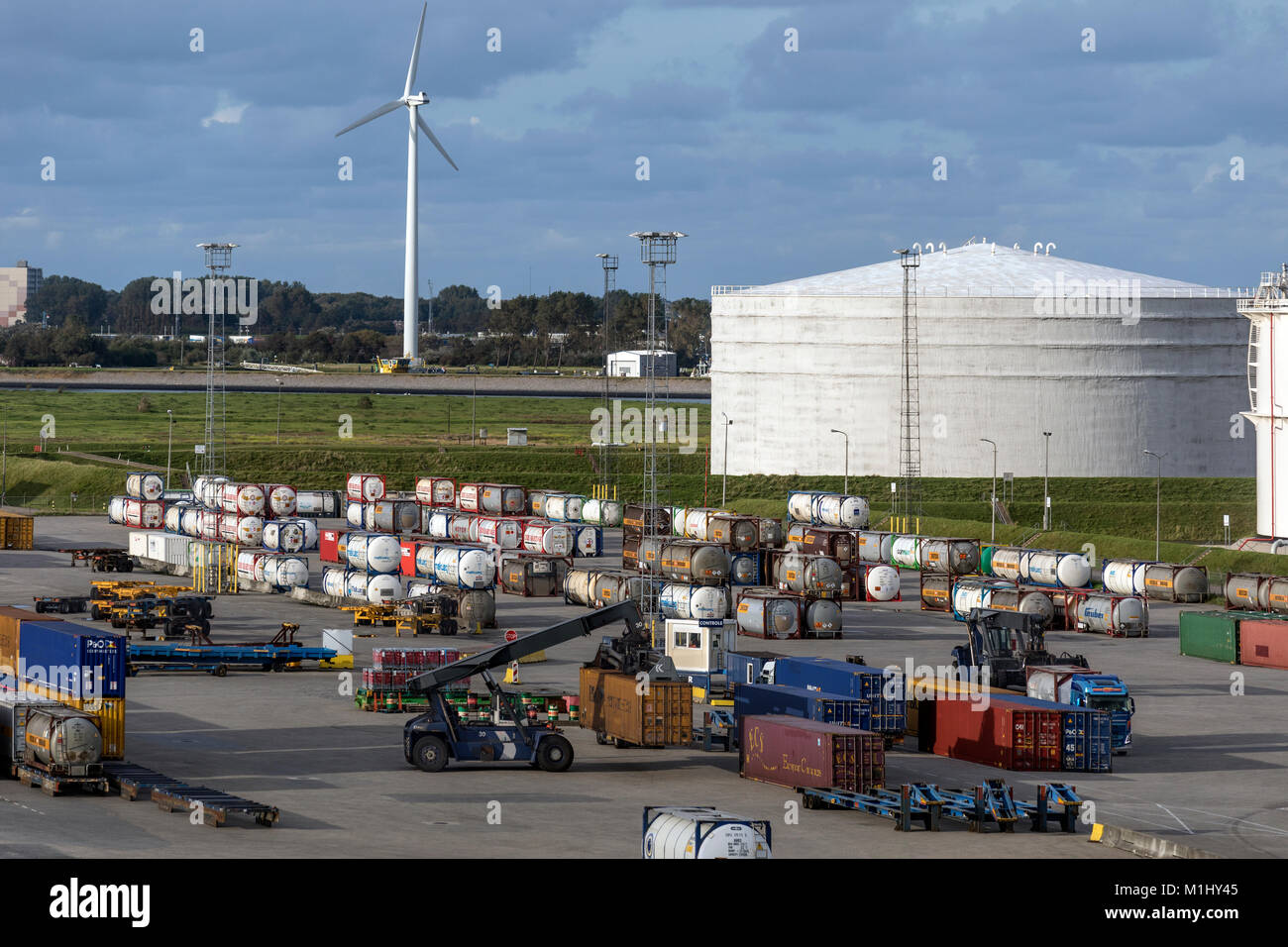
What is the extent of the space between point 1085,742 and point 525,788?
16971mm

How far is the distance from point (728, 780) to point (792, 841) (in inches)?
318

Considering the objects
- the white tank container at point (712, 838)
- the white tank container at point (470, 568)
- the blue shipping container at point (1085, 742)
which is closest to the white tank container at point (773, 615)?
the white tank container at point (470, 568)

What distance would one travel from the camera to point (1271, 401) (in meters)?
105

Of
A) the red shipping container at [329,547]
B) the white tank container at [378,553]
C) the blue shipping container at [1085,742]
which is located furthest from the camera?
the red shipping container at [329,547]

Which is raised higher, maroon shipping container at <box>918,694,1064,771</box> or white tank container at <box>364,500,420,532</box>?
white tank container at <box>364,500,420,532</box>

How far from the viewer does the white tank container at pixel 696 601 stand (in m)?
77.7

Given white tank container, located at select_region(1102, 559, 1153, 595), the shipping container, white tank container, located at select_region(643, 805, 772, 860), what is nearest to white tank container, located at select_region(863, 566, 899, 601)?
white tank container, located at select_region(1102, 559, 1153, 595)

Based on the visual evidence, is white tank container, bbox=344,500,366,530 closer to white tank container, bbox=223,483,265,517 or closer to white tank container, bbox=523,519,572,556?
white tank container, bbox=223,483,265,517

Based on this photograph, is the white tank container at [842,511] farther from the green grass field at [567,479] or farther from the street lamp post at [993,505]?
the green grass field at [567,479]

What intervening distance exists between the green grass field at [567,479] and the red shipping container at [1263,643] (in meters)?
28.9

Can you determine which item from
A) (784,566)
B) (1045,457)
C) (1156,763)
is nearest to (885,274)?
(1045,457)

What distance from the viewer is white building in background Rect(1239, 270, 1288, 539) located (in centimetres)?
10400

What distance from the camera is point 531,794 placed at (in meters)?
42.8

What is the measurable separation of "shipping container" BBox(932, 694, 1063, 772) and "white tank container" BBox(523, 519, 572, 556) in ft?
170
